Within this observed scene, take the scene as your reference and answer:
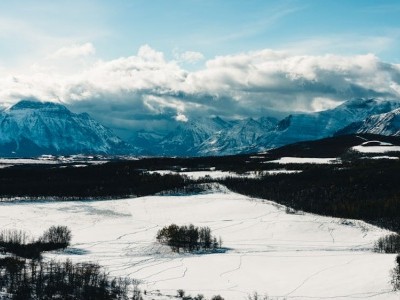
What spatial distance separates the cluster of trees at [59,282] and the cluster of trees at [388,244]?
83.8 metres

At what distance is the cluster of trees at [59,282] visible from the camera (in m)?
115

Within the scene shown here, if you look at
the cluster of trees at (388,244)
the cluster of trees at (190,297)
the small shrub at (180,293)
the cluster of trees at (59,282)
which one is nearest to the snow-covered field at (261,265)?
the small shrub at (180,293)

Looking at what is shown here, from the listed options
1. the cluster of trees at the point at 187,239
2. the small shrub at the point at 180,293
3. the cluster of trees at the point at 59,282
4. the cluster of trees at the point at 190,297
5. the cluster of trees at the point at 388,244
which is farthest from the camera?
the cluster of trees at the point at 187,239

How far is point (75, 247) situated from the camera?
591ft

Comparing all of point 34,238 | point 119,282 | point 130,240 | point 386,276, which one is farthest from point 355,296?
point 34,238

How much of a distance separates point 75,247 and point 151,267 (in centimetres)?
3987

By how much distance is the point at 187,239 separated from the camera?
18475 cm

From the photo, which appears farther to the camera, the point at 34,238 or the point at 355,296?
the point at 34,238

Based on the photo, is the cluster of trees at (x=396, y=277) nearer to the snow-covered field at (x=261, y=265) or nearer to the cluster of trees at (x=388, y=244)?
the snow-covered field at (x=261, y=265)

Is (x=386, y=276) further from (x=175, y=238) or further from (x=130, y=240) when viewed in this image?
(x=130, y=240)

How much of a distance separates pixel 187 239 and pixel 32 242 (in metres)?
52.7

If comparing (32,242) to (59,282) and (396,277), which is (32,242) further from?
(396,277)

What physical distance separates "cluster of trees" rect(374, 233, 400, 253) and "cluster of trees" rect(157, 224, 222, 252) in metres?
52.0

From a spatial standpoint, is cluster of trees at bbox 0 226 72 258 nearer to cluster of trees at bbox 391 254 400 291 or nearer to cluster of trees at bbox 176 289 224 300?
cluster of trees at bbox 176 289 224 300
